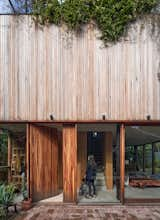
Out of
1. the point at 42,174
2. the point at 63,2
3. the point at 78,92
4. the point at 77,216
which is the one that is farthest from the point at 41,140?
the point at 63,2

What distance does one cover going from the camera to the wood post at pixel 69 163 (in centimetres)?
1240

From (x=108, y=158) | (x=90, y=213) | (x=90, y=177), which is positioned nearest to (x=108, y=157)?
(x=108, y=158)

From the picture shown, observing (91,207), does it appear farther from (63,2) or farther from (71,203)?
(63,2)

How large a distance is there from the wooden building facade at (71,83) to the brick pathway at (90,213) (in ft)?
2.14

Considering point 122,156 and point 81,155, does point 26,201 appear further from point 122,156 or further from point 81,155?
point 81,155

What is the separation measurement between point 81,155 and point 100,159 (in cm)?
187

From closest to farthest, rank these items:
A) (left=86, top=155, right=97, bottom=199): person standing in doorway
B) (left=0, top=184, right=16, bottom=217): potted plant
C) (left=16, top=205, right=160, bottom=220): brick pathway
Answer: (left=0, top=184, right=16, bottom=217): potted plant, (left=16, top=205, right=160, bottom=220): brick pathway, (left=86, top=155, right=97, bottom=199): person standing in doorway

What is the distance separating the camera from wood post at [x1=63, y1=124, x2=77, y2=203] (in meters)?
12.4

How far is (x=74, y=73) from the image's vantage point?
12539 mm

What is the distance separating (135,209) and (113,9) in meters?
5.64

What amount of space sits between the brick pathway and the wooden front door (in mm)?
701

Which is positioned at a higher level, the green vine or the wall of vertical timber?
the green vine

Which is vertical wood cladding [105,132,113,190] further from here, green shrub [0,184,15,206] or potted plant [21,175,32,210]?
green shrub [0,184,15,206]

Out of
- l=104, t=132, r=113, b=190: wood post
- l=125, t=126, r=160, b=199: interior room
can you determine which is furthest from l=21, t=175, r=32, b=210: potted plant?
l=104, t=132, r=113, b=190: wood post
